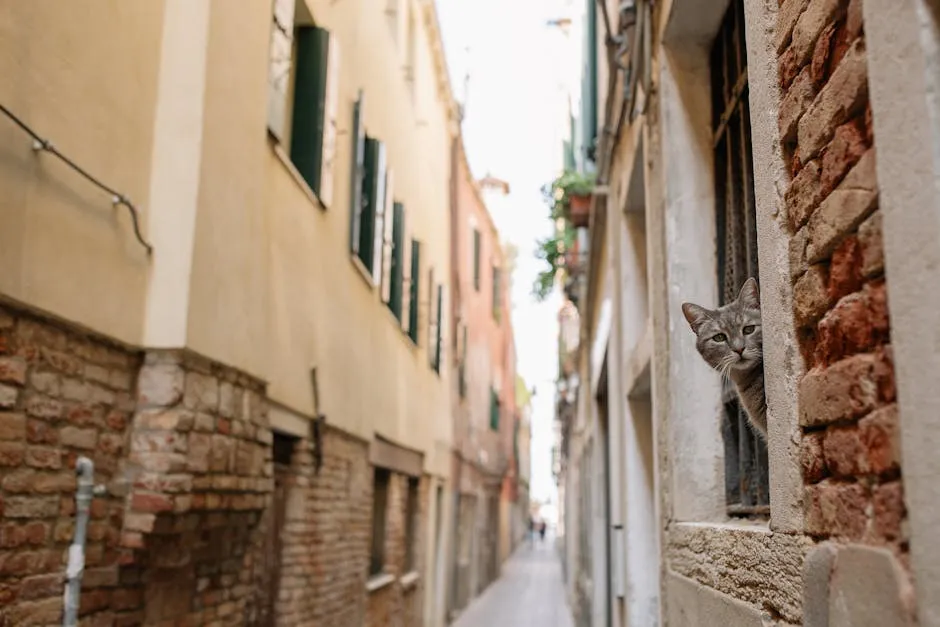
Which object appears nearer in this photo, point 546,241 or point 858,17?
point 858,17

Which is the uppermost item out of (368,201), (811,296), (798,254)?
(368,201)

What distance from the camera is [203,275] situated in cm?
497

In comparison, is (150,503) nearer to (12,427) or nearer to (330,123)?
(12,427)

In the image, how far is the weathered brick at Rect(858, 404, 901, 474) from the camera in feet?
5.45

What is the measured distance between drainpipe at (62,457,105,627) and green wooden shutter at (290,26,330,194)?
3.59 metres

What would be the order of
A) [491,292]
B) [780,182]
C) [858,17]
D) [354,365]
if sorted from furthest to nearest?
[491,292], [354,365], [780,182], [858,17]

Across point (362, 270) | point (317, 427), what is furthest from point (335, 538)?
point (362, 270)

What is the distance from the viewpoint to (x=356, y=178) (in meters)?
8.88

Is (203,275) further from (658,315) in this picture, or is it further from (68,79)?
(658,315)

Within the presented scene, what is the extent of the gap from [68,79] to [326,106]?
11.4 feet

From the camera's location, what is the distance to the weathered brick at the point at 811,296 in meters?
2.03

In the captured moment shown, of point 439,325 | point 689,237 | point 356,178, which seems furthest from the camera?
point 439,325

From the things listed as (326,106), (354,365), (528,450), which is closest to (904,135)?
(326,106)

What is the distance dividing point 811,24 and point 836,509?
0.98 m
